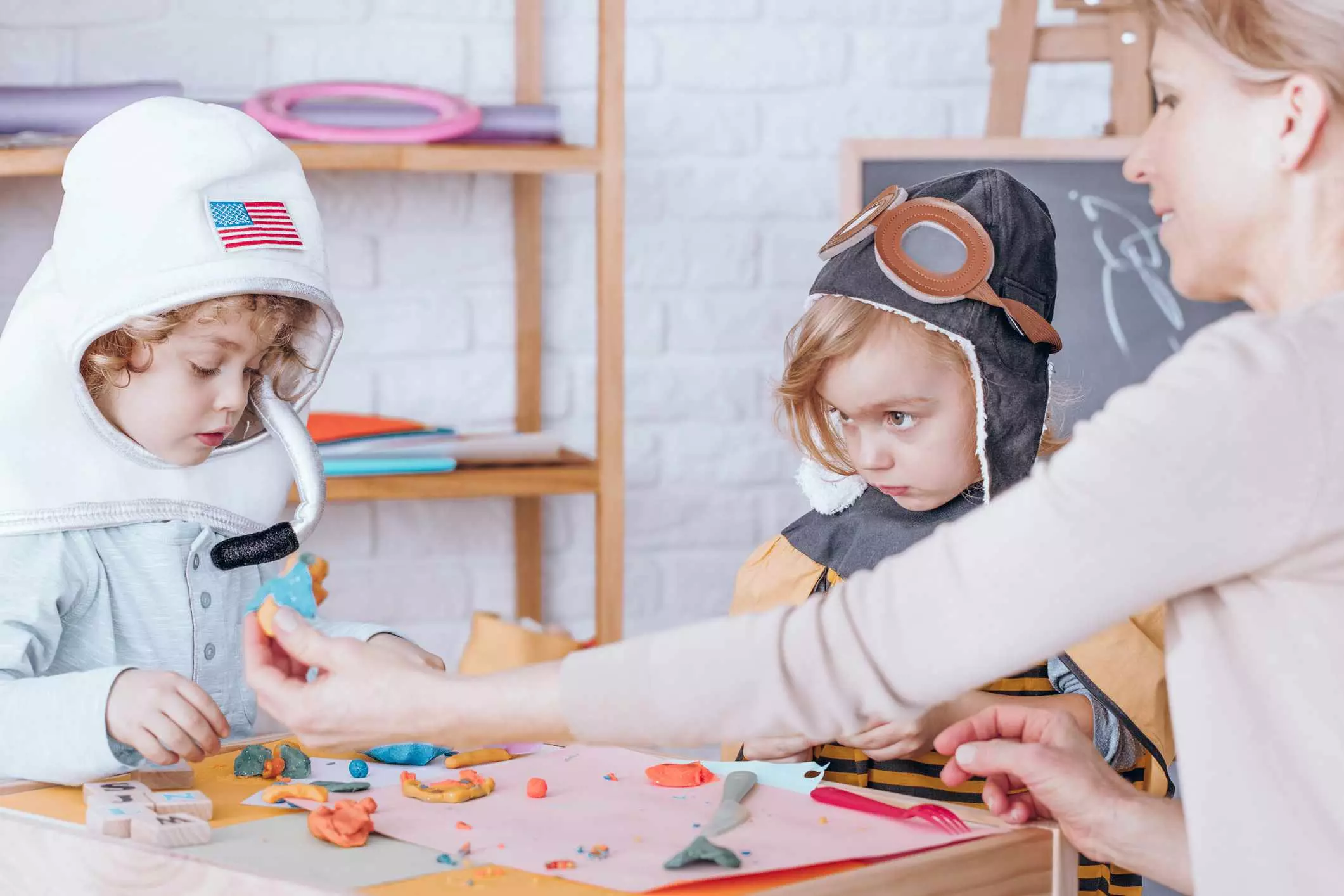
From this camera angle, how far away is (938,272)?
4.23 ft

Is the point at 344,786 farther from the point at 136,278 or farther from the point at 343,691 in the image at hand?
the point at 136,278

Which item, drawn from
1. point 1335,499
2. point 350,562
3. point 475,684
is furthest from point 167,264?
point 350,562

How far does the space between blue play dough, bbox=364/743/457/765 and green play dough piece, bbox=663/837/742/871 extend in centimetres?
30

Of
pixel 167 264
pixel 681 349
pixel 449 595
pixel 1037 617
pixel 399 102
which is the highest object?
pixel 399 102

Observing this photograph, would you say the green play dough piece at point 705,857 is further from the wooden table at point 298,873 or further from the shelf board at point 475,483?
the shelf board at point 475,483

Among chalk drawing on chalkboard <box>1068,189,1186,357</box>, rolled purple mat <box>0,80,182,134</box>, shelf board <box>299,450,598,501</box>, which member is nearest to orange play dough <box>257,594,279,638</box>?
shelf board <box>299,450,598,501</box>

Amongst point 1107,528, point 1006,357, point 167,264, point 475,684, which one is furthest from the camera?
point 1006,357

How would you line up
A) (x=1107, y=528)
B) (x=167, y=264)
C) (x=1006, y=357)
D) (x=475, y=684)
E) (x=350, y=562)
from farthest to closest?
(x=350, y=562) → (x=1006, y=357) → (x=167, y=264) → (x=475, y=684) → (x=1107, y=528)

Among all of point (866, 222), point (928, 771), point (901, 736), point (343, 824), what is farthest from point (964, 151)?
point (343, 824)

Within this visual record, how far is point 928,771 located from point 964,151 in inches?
38.7

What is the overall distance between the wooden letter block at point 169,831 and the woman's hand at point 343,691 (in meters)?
0.07

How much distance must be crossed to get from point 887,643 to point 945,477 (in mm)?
637

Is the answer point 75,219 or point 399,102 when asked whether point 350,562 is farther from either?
point 75,219

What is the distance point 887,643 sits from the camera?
0.72 meters
